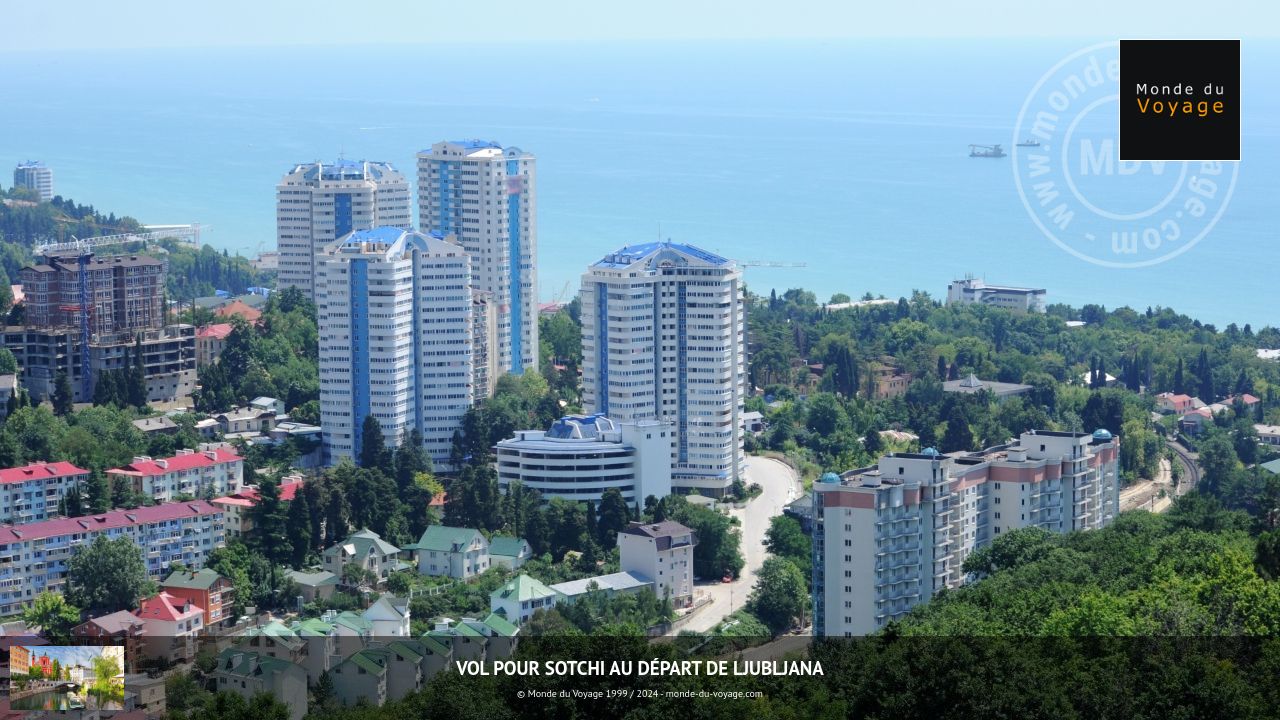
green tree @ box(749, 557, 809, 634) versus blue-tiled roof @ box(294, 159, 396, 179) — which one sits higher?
blue-tiled roof @ box(294, 159, 396, 179)

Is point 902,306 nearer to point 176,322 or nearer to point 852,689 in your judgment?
point 176,322

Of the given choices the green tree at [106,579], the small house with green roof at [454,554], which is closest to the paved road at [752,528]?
the small house with green roof at [454,554]

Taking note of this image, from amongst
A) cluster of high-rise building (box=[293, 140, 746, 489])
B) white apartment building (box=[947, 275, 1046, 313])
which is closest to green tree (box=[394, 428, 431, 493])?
cluster of high-rise building (box=[293, 140, 746, 489])

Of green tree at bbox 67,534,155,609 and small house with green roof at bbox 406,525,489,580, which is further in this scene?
small house with green roof at bbox 406,525,489,580

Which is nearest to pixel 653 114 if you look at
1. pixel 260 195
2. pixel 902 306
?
pixel 260 195

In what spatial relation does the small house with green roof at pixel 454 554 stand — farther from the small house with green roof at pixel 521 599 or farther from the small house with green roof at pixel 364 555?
the small house with green roof at pixel 521 599

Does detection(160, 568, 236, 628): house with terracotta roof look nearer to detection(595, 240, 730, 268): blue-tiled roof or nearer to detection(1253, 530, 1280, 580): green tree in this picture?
detection(595, 240, 730, 268): blue-tiled roof

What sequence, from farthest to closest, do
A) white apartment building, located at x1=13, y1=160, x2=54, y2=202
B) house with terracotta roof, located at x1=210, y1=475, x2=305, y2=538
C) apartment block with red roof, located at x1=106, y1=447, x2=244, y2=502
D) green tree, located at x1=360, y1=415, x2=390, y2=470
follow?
white apartment building, located at x1=13, y1=160, x2=54, y2=202 → green tree, located at x1=360, y1=415, x2=390, y2=470 → apartment block with red roof, located at x1=106, y1=447, x2=244, y2=502 → house with terracotta roof, located at x1=210, y1=475, x2=305, y2=538
